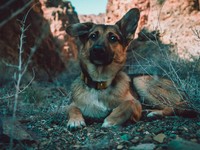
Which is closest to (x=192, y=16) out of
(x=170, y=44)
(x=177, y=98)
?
(x=170, y=44)

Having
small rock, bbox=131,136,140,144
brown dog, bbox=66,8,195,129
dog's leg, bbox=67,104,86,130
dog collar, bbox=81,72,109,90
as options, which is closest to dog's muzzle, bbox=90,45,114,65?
brown dog, bbox=66,8,195,129

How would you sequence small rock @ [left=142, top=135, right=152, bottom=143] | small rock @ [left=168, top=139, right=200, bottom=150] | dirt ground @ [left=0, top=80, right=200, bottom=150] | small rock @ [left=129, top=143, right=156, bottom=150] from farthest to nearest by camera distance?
small rock @ [left=142, top=135, right=152, bottom=143] → dirt ground @ [left=0, top=80, right=200, bottom=150] → small rock @ [left=129, top=143, right=156, bottom=150] → small rock @ [left=168, top=139, right=200, bottom=150]

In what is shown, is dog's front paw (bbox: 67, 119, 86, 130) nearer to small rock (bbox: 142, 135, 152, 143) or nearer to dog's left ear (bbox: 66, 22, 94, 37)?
small rock (bbox: 142, 135, 152, 143)

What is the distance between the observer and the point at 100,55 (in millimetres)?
4992

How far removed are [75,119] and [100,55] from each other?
98 centimetres

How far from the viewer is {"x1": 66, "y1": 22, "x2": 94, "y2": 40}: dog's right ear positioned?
5.55 m

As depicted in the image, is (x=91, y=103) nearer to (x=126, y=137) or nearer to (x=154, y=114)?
(x=154, y=114)

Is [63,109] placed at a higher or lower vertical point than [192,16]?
lower

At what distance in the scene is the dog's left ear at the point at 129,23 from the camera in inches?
219

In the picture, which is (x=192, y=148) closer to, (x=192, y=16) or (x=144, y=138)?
(x=144, y=138)

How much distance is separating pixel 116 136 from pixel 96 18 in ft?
121

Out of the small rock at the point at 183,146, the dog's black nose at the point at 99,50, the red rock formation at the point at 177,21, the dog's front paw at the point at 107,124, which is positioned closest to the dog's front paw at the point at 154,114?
the dog's front paw at the point at 107,124

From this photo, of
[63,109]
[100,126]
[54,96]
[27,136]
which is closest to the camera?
[27,136]

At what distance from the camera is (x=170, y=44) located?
10914mm
